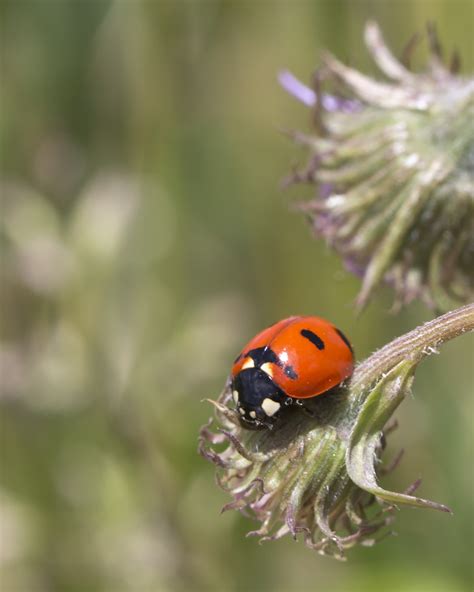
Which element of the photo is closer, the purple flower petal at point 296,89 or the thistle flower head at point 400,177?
the thistle flower head at point 400,177

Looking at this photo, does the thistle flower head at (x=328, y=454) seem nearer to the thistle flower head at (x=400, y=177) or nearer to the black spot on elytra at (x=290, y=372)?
the black spot on elytra at (x=290, y=372)

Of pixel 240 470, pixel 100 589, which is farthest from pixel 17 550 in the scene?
pixel 240 470

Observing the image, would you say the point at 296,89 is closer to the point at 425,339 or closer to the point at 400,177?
the point at 400,177

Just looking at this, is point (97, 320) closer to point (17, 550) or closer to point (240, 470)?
point (17, 550)

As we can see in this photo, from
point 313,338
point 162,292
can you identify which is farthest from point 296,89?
point 162,292

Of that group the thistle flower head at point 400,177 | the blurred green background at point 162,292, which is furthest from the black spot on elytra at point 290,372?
the blurred green background at point 162,292

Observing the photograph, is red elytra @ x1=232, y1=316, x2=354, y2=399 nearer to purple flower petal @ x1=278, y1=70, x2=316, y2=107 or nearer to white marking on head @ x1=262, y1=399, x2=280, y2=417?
white marking on head @ x1=262, y1=399, x2=280, y2=417
